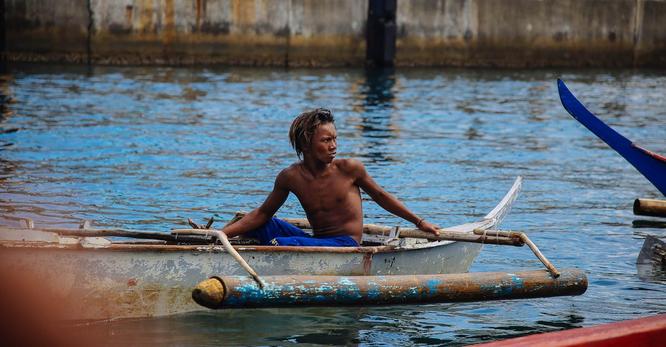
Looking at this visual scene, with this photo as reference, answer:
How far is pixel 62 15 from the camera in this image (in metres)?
27.6

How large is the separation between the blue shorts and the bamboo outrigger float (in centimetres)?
15

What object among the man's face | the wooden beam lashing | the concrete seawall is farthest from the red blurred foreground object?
the concrete seawall

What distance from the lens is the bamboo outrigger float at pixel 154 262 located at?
5949 mm

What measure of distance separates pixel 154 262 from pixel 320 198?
1.29m

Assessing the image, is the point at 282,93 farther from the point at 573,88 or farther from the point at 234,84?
the point at 573,88

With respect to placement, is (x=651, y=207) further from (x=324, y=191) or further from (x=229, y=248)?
(x=229, y=248)

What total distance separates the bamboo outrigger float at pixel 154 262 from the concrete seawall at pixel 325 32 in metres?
21.8

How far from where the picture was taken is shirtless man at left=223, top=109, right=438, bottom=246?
687 centimetres

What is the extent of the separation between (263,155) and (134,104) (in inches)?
243

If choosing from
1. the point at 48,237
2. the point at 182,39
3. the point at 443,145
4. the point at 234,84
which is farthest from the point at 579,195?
the point at 182,39

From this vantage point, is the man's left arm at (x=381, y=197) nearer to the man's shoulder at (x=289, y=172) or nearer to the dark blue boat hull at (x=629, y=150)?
the man's shoulder at (x=289, y=172)

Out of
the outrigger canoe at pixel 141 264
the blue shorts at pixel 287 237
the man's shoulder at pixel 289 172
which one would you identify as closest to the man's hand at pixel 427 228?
the outrigger canoe at pixel 141 264

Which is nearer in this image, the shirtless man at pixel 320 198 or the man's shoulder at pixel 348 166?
the shirtless man at pixel 320 198

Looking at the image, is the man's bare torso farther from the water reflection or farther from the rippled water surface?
the water reflection
